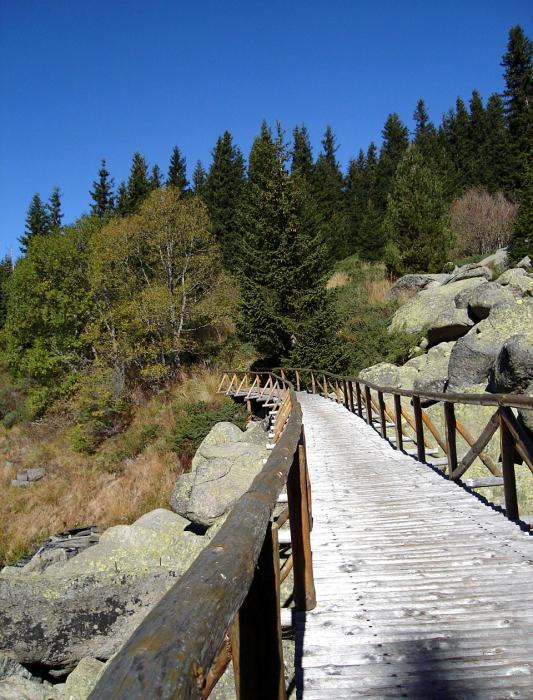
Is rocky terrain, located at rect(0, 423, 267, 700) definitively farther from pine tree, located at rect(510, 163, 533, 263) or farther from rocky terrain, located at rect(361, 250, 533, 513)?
pine tree, located at rect(510, 163, 533, 263)

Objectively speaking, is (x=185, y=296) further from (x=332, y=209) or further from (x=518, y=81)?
(x=518, y=81)

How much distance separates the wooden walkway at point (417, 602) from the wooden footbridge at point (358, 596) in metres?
0.01

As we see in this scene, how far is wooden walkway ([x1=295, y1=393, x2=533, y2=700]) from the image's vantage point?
7.91ft

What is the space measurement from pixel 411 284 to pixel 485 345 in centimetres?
1536

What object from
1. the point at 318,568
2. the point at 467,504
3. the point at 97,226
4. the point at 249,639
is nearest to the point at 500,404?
the point at 467,504

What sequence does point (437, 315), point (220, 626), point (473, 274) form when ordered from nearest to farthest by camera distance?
point (220, 626), point (437, 315), point (473, 274)

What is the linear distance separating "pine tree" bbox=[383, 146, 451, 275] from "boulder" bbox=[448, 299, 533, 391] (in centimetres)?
1612

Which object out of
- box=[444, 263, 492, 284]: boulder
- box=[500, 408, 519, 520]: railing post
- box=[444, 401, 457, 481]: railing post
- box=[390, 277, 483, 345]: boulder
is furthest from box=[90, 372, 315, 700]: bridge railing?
box=[444, 263, 492, 284]: boulder

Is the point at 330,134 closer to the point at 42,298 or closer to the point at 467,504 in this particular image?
the point at 42,298

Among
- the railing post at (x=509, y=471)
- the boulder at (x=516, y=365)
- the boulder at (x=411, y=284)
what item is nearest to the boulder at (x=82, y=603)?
the railing post at (x=509, y=471)

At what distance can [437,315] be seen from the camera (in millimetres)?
22766

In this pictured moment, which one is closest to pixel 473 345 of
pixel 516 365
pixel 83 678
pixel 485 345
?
pixel 485 345

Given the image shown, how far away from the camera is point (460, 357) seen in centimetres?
1612

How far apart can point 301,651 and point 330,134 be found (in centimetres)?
6968
